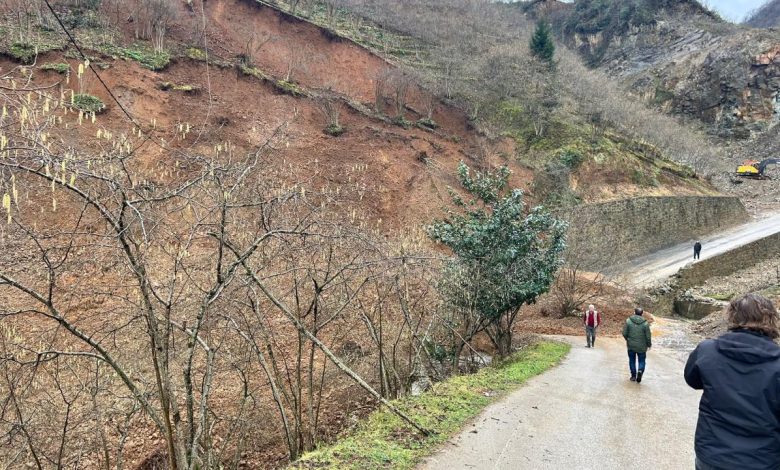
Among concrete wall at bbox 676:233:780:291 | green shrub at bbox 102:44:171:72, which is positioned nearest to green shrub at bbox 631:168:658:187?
concrete wall at bbox 676:233:780:291

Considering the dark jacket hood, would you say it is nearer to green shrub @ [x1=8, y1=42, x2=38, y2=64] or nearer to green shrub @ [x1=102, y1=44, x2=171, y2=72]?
green shrub @ [x1=8, y1=42, x2=38, y2=64]

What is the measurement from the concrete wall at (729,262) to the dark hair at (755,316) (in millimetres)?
25118

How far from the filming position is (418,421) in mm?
6316

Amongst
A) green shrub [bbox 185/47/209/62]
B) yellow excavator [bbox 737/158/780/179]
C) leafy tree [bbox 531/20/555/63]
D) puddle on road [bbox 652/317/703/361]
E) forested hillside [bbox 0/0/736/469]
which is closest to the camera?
forested hillside [bbox 0/0/736/469]

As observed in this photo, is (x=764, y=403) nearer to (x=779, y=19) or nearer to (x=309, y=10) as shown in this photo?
(x=309, y=10)

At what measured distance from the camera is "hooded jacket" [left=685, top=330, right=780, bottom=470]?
114 inches

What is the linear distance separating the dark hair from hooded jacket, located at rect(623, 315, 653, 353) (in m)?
6.61

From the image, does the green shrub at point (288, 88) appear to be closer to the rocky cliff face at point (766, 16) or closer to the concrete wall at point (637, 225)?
the concrete wall at point (637, 225)

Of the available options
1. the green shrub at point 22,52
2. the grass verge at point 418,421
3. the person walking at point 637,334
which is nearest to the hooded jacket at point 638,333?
the person walking at point 637,334

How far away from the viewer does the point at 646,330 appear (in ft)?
30.8

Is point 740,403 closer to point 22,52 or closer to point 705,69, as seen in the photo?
point 22,52

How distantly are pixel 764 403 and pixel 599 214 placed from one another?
92.5 ft

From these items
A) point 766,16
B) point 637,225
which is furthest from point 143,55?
point 766,16

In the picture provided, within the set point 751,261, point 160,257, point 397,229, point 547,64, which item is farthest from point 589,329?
point 547,64
